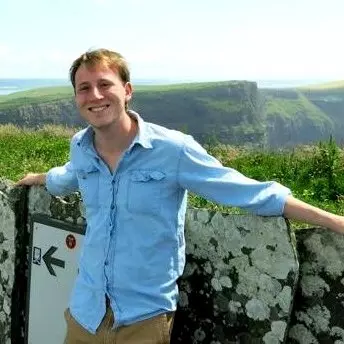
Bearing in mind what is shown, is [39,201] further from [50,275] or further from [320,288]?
[320,288]

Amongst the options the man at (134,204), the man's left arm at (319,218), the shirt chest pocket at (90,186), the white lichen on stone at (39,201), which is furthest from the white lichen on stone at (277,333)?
the white lichen on stone at (39,201)

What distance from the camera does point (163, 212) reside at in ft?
11.8

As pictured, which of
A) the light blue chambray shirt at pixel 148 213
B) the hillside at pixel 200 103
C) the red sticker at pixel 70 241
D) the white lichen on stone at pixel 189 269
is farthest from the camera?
the hillside at pixel 200 103

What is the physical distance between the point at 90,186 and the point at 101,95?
55cm

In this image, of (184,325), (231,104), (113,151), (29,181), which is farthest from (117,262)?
(231,104)

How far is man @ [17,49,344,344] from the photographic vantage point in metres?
3.51

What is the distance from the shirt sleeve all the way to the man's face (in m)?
0.45

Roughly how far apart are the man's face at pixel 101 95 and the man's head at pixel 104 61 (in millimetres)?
23

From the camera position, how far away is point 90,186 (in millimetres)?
3805

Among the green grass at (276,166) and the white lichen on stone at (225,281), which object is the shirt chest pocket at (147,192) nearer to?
the white lichen on stone at (225,281)

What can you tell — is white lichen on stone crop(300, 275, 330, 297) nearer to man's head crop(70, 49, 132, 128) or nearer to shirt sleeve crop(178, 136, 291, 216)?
shirt sleeve crop(178, 136, 291, 216)

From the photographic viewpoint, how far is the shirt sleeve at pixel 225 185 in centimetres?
347

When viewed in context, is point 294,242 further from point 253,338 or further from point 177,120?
point 177,120

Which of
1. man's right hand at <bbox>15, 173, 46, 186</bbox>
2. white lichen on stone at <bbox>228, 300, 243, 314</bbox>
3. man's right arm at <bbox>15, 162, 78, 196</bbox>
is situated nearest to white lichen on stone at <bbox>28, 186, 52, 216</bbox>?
man's right hand at <bbox>15, 173, 46, 186</bbox>
